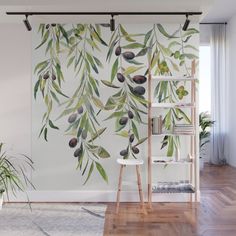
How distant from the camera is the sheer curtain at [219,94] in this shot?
256 inches

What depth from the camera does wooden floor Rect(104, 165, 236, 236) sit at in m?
2.99

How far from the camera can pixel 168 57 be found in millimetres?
→ 4055

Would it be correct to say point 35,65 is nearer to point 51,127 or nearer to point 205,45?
point 51,127

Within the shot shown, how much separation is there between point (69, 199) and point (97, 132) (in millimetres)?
911

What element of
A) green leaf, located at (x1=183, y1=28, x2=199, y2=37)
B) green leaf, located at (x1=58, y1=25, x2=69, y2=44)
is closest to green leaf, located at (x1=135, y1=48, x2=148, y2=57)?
green leaf, located at (x1=183, y1=28, x2=199, y2=37)

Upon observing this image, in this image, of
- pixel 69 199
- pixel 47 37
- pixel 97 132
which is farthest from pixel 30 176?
pixel 47 37

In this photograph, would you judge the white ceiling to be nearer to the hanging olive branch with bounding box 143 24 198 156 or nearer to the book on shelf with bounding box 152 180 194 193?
the hanging olive branch with bounding box 143 24 198 156

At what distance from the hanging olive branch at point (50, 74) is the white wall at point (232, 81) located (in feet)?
11.9

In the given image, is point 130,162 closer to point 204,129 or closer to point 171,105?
point 171,105

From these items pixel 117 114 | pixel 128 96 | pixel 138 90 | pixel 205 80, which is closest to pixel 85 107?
pixel 117 114

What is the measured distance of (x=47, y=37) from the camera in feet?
13.3

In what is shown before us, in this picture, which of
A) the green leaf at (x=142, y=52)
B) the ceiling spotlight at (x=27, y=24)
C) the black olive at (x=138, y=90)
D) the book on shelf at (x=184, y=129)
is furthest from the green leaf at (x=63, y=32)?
the book on shelf at (x=184, y=129)

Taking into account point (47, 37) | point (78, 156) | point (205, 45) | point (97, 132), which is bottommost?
point (78, 156)

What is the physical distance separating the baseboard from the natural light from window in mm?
3198
